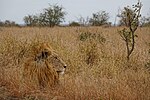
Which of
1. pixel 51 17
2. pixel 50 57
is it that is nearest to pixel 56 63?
pixel 50 57

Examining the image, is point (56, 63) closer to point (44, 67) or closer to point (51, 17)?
point (44, 67)

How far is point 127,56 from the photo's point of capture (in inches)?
294

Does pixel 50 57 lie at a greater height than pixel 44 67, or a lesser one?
greater

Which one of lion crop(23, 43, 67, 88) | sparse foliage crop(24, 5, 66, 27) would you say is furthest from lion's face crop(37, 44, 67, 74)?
sparse foliage crop(24, 5, 66, 27)

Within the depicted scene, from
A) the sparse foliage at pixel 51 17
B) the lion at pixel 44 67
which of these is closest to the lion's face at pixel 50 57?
the lion at pixel 44 67

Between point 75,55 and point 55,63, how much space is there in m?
2.33

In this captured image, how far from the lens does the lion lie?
4.88m

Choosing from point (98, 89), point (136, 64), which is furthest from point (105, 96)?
point (136, 64)

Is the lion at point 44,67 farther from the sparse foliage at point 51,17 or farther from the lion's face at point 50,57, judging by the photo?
the sparse foliage at point 51,17

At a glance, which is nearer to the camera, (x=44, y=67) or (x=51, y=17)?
(x=44, y=67)

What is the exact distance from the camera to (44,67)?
4.86 m

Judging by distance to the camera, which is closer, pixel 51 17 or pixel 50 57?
pixel 50 57

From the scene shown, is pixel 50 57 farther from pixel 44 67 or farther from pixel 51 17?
pixel 51 17

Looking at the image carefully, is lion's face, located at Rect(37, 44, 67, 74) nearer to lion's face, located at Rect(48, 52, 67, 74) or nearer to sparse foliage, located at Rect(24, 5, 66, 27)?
lion's face, located at Rect(48, 52, 67, 74)
